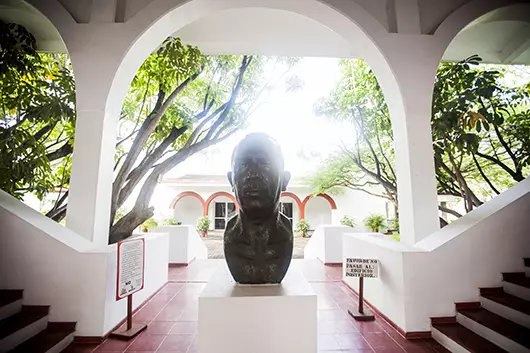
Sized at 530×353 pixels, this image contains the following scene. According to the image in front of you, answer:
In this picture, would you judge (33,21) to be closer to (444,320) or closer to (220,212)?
(444,320)

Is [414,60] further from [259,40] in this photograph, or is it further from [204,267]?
[204,267]

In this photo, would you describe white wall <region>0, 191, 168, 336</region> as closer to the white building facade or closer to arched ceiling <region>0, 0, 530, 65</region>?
arched ceiling <region>0, 0, 530, 65</region>

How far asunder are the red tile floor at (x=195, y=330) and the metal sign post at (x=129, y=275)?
0.10 meters

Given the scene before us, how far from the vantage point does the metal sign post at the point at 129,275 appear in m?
2.59

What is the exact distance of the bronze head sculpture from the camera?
1976 millimetres

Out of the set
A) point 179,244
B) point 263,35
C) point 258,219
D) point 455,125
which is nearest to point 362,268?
point 258,219

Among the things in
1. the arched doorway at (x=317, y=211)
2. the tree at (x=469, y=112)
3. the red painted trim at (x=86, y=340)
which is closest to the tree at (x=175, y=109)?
the red painted trim at (x=86, y=340)

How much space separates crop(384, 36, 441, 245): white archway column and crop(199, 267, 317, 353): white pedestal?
1960 mm

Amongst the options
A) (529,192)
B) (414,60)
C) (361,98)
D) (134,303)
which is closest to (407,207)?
(529,192)

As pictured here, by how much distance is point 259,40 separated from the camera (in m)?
4.63

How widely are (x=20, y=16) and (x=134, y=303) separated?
4.17m

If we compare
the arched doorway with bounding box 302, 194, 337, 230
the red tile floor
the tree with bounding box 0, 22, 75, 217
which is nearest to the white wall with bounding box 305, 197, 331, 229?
the arched doorway with bounding box 302, 194, 337, 230

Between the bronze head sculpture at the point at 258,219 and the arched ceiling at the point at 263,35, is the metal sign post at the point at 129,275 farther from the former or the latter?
the arched ceiling at the point at 263,35

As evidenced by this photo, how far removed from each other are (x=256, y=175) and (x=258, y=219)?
1.37ft
